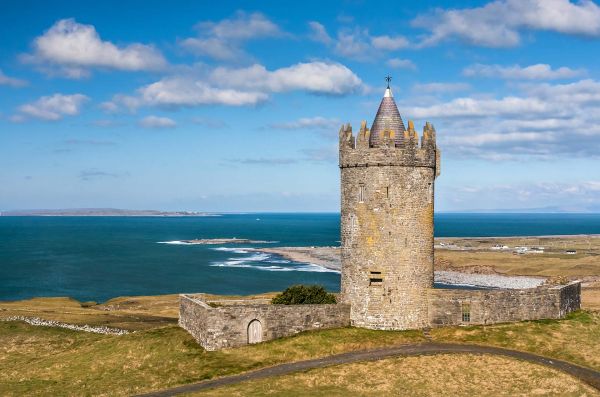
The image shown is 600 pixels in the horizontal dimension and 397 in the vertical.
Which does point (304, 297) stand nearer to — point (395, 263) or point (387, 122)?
point (395, 263)

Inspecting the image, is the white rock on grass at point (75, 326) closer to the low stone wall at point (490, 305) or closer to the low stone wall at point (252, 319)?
the low stone wall at point (252, 319)

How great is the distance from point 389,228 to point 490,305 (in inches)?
288

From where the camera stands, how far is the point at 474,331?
3294 centimetres

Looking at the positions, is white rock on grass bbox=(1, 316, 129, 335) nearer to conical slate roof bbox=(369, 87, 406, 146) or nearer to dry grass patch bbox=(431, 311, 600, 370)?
conical slate roof bbox=(369, 87, 406, 146)

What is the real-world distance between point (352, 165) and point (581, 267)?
90014mm

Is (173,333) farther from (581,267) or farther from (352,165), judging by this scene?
(581,267)

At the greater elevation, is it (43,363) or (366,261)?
(366,261)

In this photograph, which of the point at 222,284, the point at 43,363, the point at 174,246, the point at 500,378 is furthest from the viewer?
the point at 174,246

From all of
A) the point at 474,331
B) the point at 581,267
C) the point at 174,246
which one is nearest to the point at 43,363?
the point at 474,331

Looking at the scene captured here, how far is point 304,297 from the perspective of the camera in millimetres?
36156

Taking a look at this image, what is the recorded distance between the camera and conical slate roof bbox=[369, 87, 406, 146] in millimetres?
34812

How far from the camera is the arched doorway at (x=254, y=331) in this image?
32203 mm

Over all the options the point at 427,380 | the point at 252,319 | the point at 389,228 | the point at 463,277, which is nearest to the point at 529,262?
the point at 463,277

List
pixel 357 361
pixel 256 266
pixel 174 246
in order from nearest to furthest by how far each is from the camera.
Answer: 1. pixel 357 361
2. pixel 256 266
3. pixel 174 246
